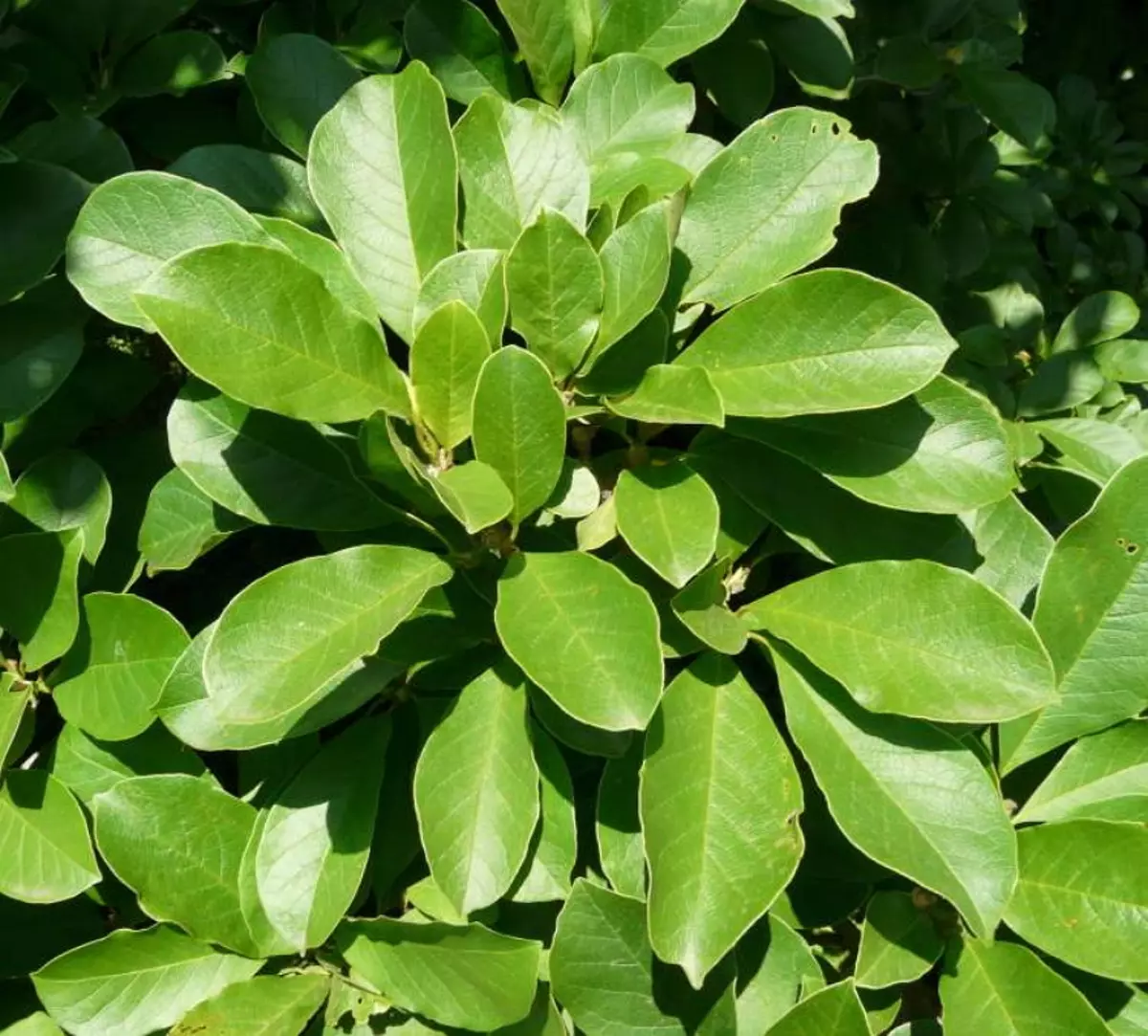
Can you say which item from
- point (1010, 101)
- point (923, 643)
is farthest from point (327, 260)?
point (1010, 101)

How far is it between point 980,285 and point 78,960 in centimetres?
141

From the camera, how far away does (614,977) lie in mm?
878

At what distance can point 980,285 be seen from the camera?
5.72 feet

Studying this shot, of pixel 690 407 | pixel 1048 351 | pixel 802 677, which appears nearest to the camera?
pixel 690 407

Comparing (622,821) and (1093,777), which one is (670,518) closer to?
(622,821)

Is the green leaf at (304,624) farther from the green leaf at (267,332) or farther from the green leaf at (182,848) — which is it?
the green leaf at (182,848)

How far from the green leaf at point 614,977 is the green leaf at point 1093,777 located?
0.29 m

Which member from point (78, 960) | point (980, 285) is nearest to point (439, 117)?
point (78, 960)

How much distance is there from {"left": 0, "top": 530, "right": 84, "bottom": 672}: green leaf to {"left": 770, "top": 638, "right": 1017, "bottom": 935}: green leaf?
51 centimetres

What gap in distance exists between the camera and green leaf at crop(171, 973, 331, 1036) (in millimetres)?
879

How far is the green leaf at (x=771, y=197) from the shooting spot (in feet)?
2.93

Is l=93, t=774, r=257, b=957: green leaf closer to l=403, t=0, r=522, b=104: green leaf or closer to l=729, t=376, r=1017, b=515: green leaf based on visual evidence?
l=729, t=376, r=1017, b=515: green leaf

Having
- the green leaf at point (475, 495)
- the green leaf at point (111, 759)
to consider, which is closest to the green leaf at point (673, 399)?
the green leaf at point (475, 495)

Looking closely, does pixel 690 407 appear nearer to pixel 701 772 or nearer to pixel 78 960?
pixel 701 772
